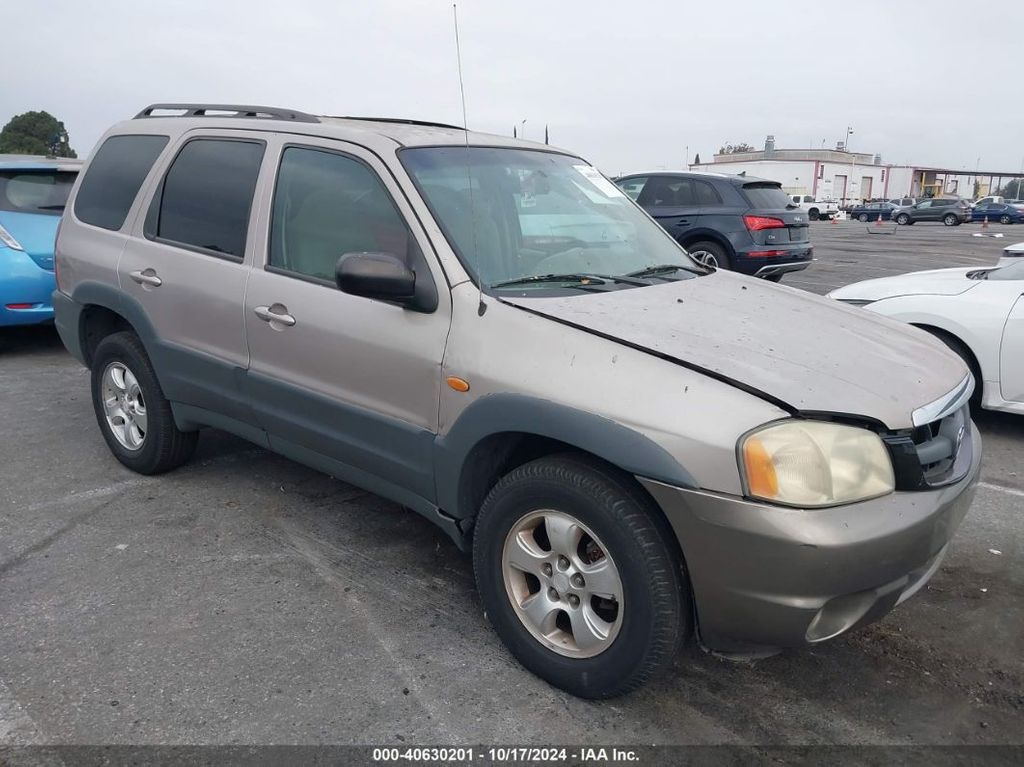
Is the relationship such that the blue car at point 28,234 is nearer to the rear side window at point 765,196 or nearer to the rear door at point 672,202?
the rear door at point 672,202

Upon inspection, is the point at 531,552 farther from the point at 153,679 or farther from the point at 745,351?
the point at 153,679

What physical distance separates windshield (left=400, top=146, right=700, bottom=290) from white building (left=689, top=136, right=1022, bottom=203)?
75.1 m

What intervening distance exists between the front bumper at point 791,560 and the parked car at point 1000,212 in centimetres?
5040

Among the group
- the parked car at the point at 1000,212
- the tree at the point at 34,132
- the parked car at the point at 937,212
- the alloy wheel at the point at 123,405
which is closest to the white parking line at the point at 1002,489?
the alloy wheel at the point at 123,405

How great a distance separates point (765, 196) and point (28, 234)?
833 cm

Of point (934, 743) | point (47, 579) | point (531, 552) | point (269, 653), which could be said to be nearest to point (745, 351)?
point (531, 552)

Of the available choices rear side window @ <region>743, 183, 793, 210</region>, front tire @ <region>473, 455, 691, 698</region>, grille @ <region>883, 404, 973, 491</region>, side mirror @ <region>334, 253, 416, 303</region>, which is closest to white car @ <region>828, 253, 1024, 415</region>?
grille @ <region>883, 404, 973, 491</region>

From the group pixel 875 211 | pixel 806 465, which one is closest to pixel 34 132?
pixel 875 211

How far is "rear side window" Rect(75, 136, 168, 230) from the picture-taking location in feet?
14.1

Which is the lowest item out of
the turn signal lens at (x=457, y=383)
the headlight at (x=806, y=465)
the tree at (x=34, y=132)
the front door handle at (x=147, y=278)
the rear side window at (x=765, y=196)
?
the headlight at (x=806, y=465)

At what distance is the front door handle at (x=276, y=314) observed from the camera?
336 centimetres

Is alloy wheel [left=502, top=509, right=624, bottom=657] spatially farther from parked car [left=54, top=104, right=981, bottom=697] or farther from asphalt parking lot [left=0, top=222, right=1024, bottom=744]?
asphalt parking lot [left=0, top=222, right=1024, bottom=744]

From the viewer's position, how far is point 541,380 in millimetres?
2586

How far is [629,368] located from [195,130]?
110 inches
